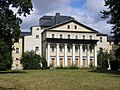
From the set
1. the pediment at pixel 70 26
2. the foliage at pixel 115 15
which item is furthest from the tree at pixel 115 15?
the pediment at pixel 70 26

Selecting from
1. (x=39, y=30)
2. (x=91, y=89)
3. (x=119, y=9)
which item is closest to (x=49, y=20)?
(x=39, y=30)

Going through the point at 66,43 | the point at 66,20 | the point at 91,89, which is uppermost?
the point at 66,20

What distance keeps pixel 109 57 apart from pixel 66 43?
13445mm

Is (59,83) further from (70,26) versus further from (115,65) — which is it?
(70,26)

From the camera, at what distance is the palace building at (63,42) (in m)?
96.3

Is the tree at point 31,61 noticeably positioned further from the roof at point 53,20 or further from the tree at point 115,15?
the tree at point 115,15

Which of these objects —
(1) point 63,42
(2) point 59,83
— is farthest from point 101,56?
(2) point 59,83

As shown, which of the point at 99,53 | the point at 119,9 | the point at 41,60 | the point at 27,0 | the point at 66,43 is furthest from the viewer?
the point at 99,53

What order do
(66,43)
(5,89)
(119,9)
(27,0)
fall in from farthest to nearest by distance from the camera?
(66,43), (119,9), (27,0), (5,89)

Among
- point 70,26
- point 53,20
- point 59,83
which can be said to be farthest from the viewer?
point 53,20

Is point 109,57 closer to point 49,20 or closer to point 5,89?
point 49,20

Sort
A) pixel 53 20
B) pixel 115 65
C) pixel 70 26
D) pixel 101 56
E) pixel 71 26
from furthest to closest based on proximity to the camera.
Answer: pixel 53 20 < pixel 101 56 < pixel 71 26 < pixel 70 26 < pixel 115 65

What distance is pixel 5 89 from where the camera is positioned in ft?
58.0

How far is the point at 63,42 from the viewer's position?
3804 inches
